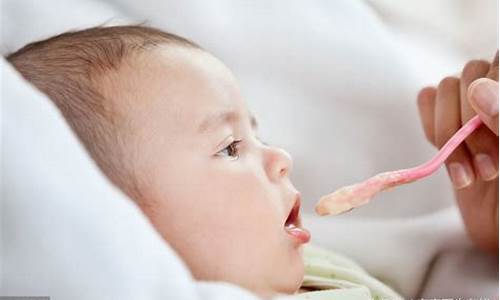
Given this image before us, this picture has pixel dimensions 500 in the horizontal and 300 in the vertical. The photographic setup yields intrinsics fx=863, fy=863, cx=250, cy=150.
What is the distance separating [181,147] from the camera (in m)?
0.47

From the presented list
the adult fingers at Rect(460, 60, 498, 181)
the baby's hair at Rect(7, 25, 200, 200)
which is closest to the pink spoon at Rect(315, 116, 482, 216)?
the adult fingers at Rect(460, 60, 498, 181)

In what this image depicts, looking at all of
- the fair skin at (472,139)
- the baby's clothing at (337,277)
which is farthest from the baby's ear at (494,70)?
the baby's clothing at (337,277)

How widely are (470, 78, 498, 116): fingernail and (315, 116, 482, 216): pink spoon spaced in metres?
0.02

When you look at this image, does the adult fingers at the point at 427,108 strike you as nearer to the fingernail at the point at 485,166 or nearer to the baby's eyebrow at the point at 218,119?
the fingernail at the point at 485,166

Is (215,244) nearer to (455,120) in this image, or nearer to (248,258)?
(248,258)

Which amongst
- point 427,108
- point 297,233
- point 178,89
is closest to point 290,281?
point 297,233

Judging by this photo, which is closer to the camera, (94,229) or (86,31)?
(94,229)

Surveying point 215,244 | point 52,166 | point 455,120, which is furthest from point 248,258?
point 455,120

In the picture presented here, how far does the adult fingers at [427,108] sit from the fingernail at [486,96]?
9cm

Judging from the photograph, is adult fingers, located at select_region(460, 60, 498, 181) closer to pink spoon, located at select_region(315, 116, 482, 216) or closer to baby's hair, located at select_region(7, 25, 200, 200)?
pink spoon, located at select_region(315, 116, 482, 216)

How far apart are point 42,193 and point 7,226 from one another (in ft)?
0.08

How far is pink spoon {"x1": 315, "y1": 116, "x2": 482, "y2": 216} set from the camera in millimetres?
523

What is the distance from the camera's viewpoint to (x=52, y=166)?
0.39m

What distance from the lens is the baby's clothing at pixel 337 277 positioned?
57cm
